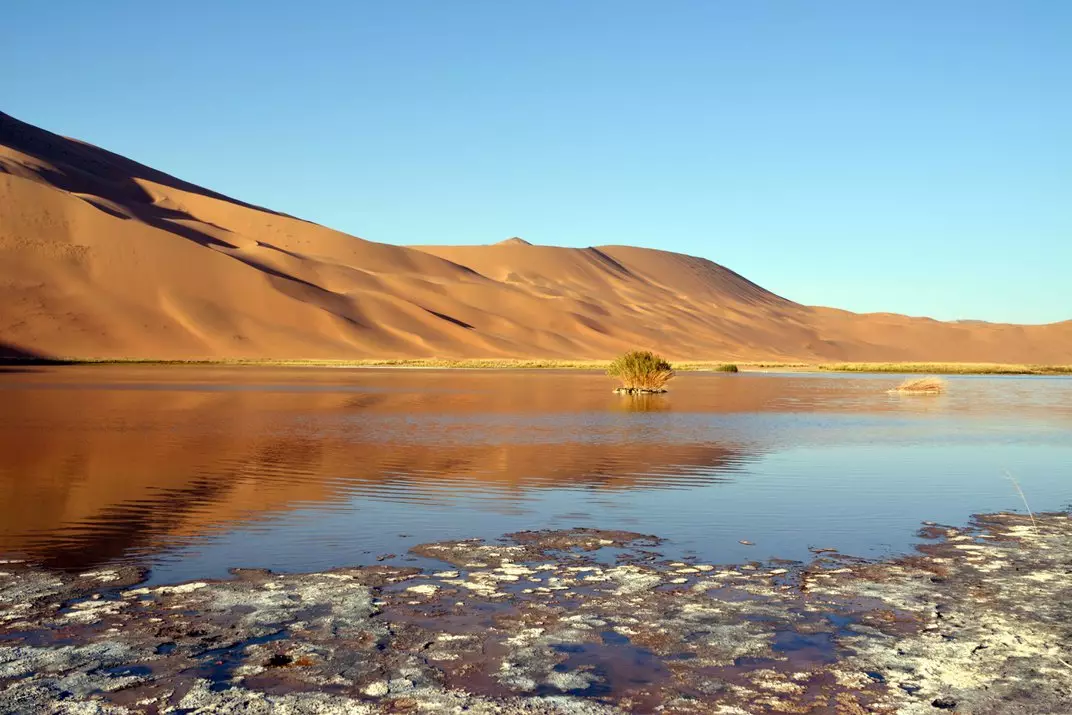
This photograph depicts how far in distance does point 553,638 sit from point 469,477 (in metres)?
8.54

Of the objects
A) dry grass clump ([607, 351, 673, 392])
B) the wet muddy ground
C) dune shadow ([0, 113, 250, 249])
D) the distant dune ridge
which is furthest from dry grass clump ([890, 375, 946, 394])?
dune shadow ([0, 113, 250, 249])

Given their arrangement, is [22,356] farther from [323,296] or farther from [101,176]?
[101,176]

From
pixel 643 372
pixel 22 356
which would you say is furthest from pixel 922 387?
pixel 22 356

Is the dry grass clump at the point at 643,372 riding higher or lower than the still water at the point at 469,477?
higher

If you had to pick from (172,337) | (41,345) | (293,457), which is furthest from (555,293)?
(293,457)

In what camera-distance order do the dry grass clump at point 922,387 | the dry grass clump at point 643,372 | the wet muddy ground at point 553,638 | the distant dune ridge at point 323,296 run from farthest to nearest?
the distant dune ridge at point 323,296
the dry grass clump at point 922,387
the dry grass clump at point 643,372
the wet muddy ground at point 553,638

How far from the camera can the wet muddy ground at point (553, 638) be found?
565 cm

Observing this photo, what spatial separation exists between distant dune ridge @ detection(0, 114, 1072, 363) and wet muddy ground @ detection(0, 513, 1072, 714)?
254 feet

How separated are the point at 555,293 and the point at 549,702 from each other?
14974 centimetres

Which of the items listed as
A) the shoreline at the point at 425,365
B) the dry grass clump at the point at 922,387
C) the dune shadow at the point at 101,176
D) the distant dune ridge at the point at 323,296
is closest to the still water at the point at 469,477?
the dry grass clump at the point at 922,387

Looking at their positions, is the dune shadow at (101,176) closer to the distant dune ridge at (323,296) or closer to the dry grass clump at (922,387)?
the distant dune ridge at (323,296)

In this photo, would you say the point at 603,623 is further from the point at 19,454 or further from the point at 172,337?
the point at 172,337

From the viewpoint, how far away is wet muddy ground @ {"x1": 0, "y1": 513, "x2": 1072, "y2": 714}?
18.5ft

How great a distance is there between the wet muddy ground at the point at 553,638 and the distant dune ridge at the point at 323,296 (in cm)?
7752
